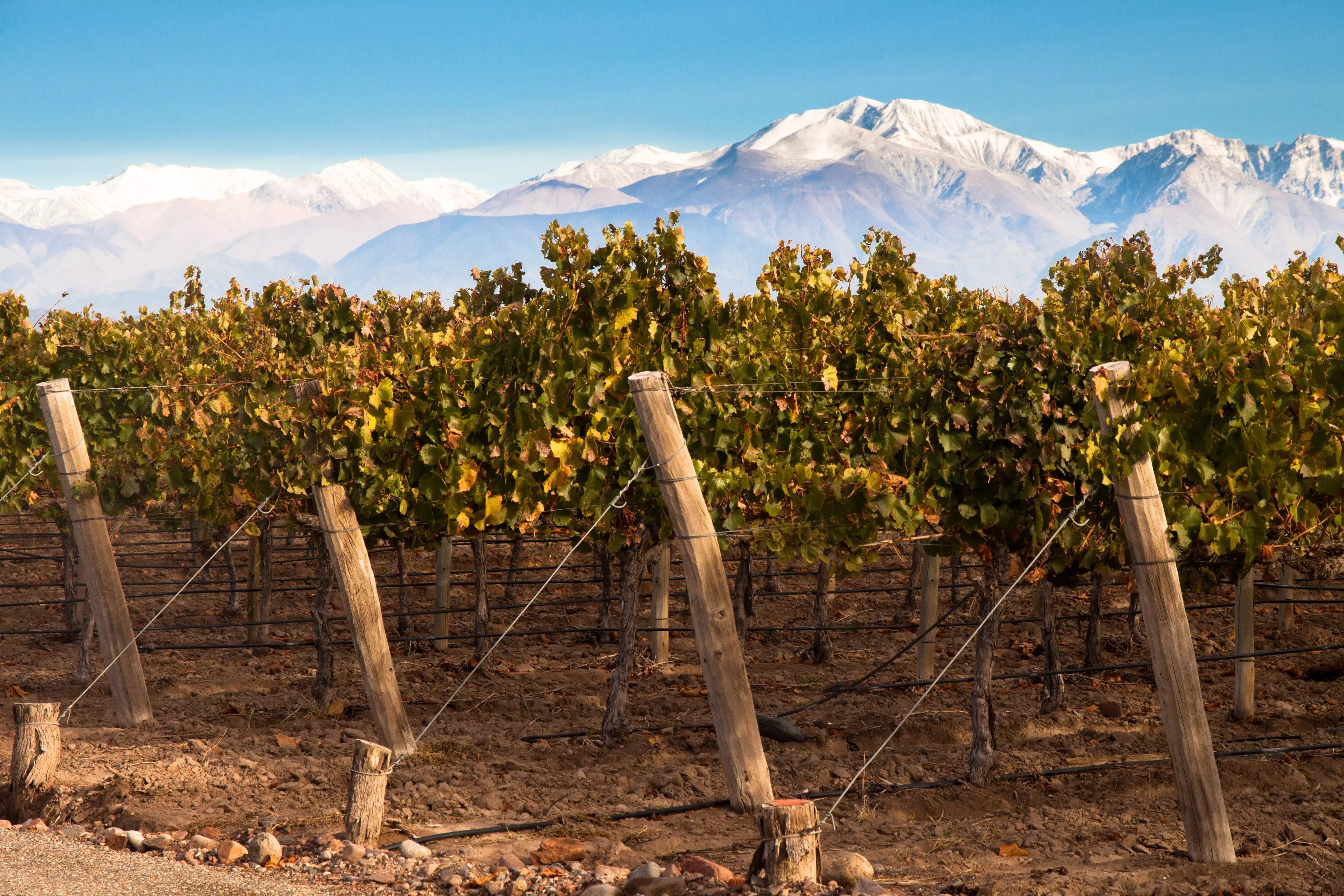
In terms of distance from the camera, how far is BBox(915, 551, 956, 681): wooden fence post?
7.33m

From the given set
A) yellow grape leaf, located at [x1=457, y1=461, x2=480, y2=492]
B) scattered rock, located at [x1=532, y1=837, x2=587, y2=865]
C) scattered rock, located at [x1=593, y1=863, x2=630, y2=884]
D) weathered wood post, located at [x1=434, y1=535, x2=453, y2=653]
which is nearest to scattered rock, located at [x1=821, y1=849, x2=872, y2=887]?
scattered rock, located at [x1=593, y1=863, x2=630, y2=884]

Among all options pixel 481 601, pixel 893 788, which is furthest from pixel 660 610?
pixel 893 788

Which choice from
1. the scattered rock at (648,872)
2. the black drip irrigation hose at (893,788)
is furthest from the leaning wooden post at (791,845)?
the black drip irrigation hose at (893,788)

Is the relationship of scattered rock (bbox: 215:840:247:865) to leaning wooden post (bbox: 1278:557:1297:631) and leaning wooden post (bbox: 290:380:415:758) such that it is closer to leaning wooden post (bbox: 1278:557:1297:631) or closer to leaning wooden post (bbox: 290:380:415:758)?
leaning wooden post (bbox: 290:380:415:758)

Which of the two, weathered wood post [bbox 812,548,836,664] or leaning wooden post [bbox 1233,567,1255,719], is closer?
leaning wooden post [bbox 1233,567,1255,719]

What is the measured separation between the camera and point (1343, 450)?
16.0 feet

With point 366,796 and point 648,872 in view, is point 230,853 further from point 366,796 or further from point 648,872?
point 648,872

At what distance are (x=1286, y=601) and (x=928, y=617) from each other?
11.2ft

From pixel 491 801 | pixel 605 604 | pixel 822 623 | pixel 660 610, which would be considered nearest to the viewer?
pixel 491 801

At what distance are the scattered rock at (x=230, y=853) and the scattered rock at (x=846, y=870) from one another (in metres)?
2.33

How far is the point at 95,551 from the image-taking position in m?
6.58

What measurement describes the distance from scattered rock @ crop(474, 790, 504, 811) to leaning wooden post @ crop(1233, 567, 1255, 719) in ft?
14.5

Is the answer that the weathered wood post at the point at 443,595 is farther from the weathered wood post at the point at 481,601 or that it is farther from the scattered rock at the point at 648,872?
the scattered rock at the point at 648,872

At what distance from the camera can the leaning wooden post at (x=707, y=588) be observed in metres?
4.57
